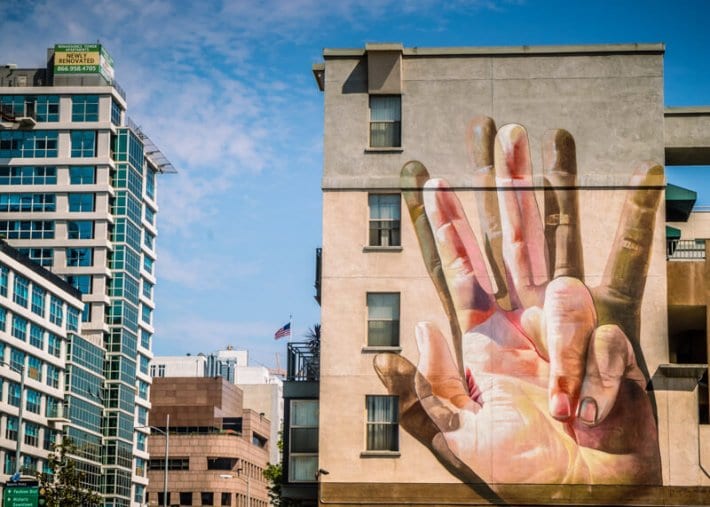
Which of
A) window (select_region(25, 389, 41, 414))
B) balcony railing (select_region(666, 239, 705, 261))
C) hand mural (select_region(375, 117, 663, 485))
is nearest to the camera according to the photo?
hand mural (select_region(375, 117, 663, 485))

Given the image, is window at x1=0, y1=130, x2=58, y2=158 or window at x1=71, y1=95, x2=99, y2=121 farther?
window at x1=71, y1=95, x2=99, y2=121

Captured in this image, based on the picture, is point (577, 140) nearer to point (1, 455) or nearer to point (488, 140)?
point (488, 140)

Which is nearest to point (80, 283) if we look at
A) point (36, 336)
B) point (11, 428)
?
point (36, 336)

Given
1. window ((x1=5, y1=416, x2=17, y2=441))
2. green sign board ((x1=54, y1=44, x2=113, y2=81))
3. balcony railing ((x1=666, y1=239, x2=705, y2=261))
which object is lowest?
window ((x1=5, y1=416, x2=17, y2=441))

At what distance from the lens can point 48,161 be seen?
16362 centimetres

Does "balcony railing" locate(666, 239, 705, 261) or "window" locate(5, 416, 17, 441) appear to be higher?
"balcony railing" locate(666, 239, 705, 261)

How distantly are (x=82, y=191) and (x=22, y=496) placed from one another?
108523 millimetres

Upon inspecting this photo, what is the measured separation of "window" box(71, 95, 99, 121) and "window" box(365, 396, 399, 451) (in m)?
124

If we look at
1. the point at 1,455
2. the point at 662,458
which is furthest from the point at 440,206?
the point at 1,455

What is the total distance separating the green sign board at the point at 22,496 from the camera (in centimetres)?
5976

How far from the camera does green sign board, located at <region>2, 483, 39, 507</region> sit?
59.8m

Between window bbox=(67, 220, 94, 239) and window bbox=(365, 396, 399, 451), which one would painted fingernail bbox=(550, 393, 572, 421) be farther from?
window bbox=(67, 220, 94, 239)

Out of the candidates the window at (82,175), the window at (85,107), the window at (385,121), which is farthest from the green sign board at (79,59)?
the window at (385,121)

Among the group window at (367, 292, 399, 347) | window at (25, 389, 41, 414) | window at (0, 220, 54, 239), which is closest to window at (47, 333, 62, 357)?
window at (25, 389, 41, 414)
